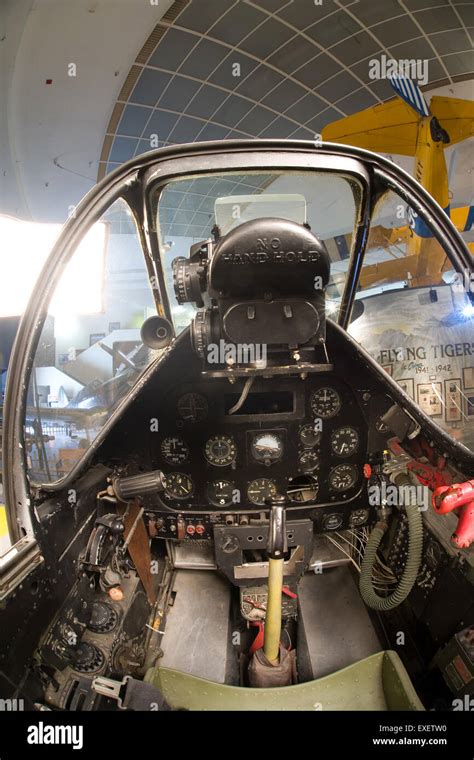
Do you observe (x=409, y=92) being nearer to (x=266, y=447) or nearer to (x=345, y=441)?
(x=345, y=441)

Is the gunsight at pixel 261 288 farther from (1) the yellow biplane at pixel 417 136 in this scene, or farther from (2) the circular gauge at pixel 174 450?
(1) the yellow biplane at pixel 417 136

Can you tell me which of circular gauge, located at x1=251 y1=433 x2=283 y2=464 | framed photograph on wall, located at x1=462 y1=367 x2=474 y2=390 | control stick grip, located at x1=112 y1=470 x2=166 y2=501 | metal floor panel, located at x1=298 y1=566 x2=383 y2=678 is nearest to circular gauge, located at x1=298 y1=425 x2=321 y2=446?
circular gauge, located at x1=251 y1=433 x2=283 y2=464

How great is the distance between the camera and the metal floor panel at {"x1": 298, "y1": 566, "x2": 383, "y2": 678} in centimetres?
181

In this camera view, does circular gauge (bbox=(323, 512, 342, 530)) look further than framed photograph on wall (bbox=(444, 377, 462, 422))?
No

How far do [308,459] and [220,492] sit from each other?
0.58 m

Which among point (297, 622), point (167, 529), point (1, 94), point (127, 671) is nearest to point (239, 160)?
point (167, 529)

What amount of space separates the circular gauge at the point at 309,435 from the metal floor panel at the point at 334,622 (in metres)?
1.01

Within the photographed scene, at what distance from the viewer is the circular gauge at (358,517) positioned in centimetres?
216

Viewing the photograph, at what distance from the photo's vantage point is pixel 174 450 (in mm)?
2062

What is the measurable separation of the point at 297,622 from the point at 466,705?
2.99 feet

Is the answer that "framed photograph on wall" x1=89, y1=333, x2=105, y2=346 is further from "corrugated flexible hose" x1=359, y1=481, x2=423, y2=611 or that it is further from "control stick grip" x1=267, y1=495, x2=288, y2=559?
"corrugated flexible hose" x1=359, y1=481, x2=423, y2=611

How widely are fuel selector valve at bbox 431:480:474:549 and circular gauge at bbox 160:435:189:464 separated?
1318 millimetres

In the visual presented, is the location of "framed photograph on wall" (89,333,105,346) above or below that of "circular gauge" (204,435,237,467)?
above

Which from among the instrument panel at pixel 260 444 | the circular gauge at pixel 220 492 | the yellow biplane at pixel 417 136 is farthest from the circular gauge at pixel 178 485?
the yellow biplane at pixel 417 136
